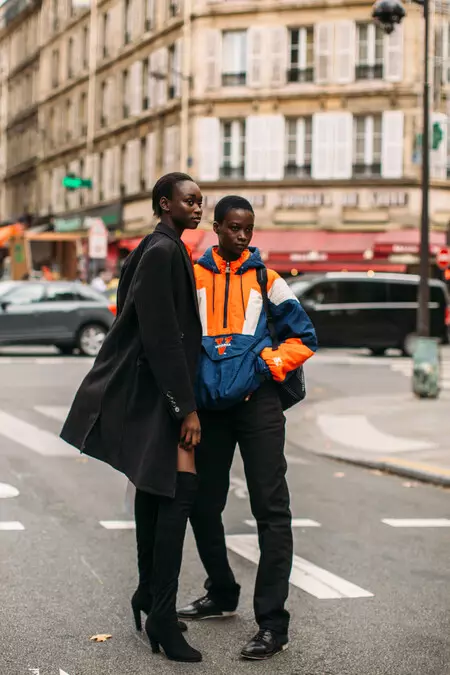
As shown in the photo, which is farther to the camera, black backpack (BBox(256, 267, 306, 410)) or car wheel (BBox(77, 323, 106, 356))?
car wheel (BBox(77, 323, 106, 356))

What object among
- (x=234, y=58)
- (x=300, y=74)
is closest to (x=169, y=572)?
(x=300, y=74)

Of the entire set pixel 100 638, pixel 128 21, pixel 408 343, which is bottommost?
pixel 408 343

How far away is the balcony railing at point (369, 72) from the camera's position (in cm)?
3628

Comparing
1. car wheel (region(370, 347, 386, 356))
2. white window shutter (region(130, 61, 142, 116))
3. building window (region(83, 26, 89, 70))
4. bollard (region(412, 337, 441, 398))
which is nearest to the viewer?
bollard (region(412, 337, 441, 398))

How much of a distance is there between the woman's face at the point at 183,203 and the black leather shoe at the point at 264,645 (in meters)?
1.57

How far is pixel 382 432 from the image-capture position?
12.1m

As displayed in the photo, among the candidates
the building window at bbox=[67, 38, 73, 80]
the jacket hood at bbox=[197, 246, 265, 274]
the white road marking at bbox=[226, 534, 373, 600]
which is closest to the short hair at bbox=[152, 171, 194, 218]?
the jacket hood at bbox=[197, 246, 265, 274]

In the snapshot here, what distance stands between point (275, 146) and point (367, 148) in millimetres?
2886

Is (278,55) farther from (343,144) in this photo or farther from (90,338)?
(90,338)

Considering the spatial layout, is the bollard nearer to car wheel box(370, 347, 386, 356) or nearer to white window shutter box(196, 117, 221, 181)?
car wheel box(370, 347, 386, 356)

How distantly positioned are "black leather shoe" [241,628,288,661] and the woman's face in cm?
157

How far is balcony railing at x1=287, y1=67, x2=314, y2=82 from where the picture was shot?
3706 cm

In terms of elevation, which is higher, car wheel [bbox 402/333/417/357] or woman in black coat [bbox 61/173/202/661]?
woman in black coat [bbox 61/173/202/661]

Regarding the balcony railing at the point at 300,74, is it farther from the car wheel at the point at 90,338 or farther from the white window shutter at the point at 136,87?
the car wheel at the point at 90,338
